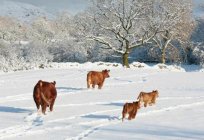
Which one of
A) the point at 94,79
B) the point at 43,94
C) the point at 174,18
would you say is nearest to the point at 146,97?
the point at 43,94

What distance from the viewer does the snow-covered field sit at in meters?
10.1

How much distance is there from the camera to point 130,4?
42062mm

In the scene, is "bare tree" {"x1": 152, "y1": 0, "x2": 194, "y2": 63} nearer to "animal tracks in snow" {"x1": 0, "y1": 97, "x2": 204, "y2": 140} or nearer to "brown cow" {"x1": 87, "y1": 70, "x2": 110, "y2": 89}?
"brown cow" {"x1": 87, "y1": 70, "x2": 110, "y2": 89}

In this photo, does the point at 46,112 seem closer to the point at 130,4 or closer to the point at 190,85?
the point at 190,85

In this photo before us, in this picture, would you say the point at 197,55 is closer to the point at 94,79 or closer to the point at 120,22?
the point at 120,22

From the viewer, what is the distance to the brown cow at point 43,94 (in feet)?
43.2

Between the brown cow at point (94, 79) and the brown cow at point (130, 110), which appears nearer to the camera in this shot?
the brown cow at point (130, 110)

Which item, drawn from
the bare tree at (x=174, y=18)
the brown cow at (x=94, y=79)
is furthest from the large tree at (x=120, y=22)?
the brown cow at (x=94, y=79)

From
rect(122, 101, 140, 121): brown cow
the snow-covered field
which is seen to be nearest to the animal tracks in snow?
the snow-covered field

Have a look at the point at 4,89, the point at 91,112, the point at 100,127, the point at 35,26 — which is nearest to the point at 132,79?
the point at 4,89

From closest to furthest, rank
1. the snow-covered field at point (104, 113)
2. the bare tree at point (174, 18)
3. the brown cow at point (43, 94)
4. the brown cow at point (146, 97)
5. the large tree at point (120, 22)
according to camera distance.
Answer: the snow-covered field at point (104, 113) → the brown cow at point (43, 94) → the brown cow at point (146, 97) → the large tree at point (120, 22) → the bare tree at point (174, 18)

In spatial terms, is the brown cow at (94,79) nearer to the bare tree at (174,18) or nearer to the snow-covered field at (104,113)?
the snow-covered field at (104,113)

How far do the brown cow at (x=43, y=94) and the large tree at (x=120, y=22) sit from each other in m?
27.1

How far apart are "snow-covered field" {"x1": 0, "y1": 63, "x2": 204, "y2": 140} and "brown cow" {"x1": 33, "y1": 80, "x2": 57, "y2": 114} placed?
12.9 inches
